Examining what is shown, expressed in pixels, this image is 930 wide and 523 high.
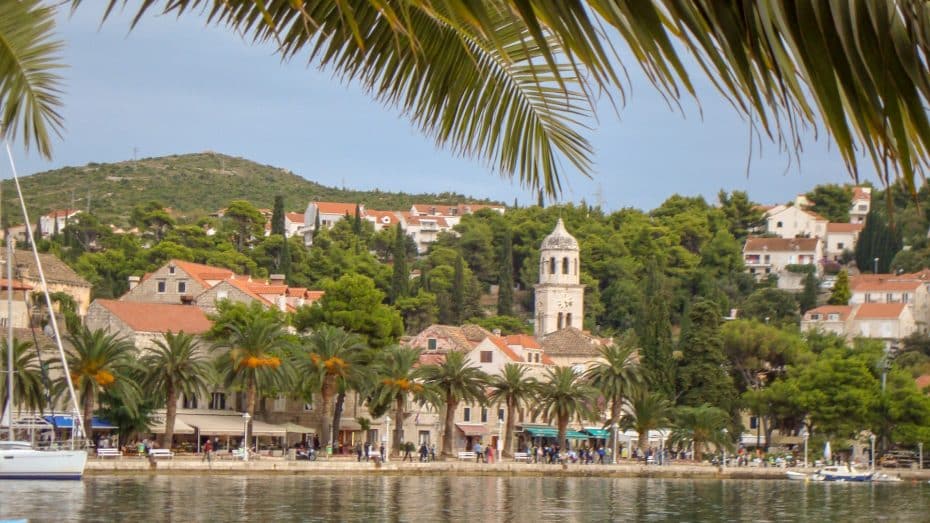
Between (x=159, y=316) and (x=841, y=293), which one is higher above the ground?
(x=841, y=293)

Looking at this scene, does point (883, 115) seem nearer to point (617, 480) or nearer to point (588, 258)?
A: point (617, 480)

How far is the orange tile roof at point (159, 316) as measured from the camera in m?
67.9

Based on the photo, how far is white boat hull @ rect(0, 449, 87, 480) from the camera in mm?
46781

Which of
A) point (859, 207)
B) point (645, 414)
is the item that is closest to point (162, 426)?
point (645, 414)

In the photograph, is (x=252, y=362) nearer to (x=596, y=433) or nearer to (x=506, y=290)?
(x=596, y=433)

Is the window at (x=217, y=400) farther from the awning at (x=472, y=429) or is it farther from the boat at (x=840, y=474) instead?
the boat at (x=840, y=474)

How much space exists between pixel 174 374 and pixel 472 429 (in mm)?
25654

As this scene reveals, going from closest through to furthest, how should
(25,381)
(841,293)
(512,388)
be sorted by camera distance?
(25,381) → (512,388) → (841,293)

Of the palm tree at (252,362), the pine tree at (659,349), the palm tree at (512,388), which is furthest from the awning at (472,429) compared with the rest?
the palm tree at (252,362)

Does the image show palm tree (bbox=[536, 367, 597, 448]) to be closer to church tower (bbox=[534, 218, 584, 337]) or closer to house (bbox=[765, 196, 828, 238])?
church tower (bbox=[534, 218, 584, 337])

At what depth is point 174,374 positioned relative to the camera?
181 ft

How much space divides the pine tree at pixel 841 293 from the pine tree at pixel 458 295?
111 feet

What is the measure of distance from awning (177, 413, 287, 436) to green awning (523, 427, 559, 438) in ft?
59.3

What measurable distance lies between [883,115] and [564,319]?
340 ft
